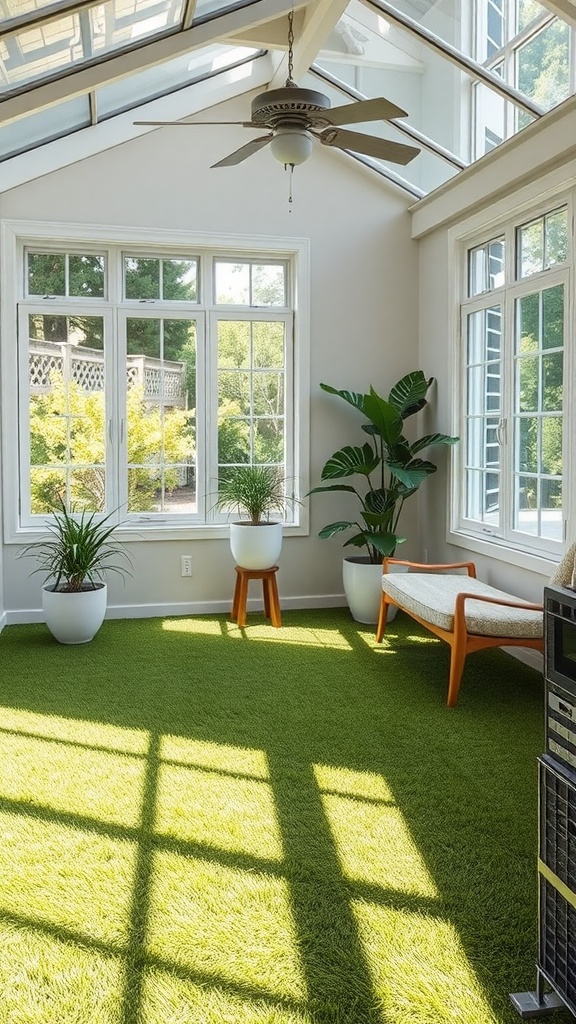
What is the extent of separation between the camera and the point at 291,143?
3072 mm

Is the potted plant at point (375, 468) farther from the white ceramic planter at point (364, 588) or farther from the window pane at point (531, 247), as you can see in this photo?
the window pane at point (531, 247)

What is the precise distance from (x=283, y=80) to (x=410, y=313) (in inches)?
70.8

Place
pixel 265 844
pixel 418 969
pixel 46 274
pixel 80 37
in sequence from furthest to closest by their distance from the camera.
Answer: pixel 46 274 < pixel 80 37 < pixel 265 844 < pixel 418 969

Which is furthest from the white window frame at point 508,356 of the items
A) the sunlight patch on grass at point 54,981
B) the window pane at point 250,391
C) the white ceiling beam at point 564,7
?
the sunlight patch on grass at point 54,981

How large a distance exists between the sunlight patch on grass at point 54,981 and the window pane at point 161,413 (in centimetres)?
374

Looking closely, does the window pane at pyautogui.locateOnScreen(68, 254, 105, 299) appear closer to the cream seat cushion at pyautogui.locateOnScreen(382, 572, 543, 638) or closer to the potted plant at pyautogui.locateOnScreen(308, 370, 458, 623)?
the potted plant at pyautogui.locateOnScreen(308, 370, 458, 623)

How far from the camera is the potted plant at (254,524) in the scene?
5.00 metres

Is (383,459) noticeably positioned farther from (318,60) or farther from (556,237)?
(318,60)

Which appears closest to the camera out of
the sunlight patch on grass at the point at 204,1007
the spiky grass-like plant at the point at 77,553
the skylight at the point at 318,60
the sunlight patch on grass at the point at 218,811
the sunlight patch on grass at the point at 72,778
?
the sunlight patch on grass at the point at 204,1007

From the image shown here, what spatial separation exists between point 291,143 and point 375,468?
2774mm

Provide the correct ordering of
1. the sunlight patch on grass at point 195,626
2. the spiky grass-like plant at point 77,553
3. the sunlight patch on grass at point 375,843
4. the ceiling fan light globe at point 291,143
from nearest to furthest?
the sunlight patch on grass at point 375,843, the ceiling fan light globe at point 291,143, the spiky grass-like plant at point 77,553, the sunlight patch on grass at point 195,626

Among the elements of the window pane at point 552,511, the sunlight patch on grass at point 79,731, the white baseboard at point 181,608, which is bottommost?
the sunlight patch on grass at point 79,731

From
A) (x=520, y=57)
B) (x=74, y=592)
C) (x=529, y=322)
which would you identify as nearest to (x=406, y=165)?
(x=520, y=57)

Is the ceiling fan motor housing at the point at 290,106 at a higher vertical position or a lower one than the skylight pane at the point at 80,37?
lower
